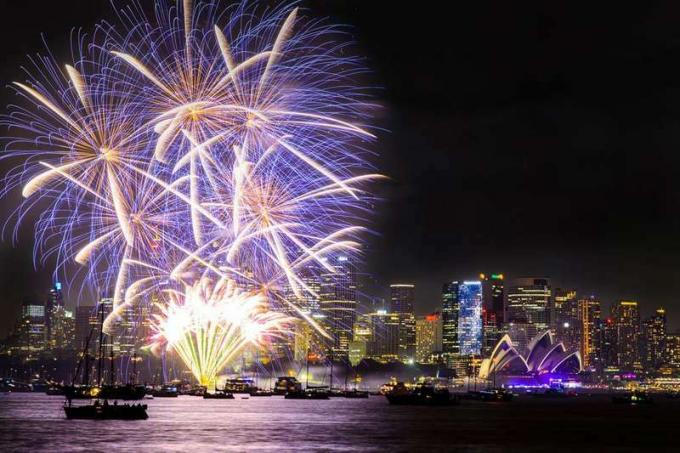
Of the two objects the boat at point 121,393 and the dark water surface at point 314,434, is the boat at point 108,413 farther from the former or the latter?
the boat at point 121,393

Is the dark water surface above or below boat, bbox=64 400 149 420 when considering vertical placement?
below

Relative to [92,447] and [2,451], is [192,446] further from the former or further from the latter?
[2,451]

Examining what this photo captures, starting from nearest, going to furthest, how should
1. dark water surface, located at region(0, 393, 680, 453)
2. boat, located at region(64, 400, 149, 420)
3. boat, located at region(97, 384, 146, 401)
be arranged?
dark water surface, located at region(0, 393, 680, 453) < boat, located at region(64, 400, 149, 420) < boat, located at region(97, 384, 146, 401)

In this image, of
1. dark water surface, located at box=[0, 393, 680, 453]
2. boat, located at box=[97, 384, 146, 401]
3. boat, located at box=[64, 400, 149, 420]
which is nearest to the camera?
dark water surface, located at box=[0, 393, 680, 453]

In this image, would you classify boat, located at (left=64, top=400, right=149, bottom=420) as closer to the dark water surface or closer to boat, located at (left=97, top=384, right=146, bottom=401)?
the dark water surface

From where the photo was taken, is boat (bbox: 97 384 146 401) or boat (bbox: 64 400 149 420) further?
boat (bbox: 97 384 146 401)

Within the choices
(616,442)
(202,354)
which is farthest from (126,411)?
(616,442)

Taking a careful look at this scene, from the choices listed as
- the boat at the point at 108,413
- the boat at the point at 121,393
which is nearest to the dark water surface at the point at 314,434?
the boat at the point at 108,413

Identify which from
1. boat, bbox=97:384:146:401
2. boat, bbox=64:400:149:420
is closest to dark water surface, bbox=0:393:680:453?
boat, bbox=64:400:149:420

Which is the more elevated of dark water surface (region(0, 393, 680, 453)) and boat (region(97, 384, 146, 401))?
boat (region(97, 384, 146, 401))

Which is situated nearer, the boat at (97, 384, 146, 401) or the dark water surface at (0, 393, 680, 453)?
the dark water surface at (0, 393, 680, 453)

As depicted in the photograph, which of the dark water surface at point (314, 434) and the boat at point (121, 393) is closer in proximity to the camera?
the dark water surface at point (314, 434)
